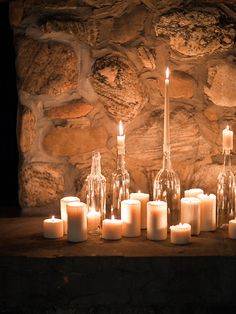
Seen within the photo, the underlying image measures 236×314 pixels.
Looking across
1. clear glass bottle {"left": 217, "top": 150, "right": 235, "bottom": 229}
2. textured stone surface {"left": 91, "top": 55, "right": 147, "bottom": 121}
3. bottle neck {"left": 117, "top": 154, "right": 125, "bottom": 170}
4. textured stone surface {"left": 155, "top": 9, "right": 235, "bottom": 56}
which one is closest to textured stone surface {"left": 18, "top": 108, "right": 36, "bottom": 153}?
textured stone surface {"left": 91, "top": 55, "right": 147, "bottom": 121}

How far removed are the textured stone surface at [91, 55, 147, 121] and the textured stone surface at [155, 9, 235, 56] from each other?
205mm

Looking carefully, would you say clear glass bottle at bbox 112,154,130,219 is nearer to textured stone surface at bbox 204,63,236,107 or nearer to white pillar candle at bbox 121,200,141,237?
white pillar candle at bbox 121,200,141,237

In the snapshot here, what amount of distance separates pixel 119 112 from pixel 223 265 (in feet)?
2.48

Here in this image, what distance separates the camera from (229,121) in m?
2.53

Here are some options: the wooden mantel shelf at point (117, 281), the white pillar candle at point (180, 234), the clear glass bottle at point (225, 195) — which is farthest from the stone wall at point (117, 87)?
the wooden mantel shelf at point (117, 281)

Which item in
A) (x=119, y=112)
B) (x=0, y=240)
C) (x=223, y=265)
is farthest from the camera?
(x=119, y=112)

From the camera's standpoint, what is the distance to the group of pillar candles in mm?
2209

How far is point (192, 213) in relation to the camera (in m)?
2.27

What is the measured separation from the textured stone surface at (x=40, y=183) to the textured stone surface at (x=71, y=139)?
70mm

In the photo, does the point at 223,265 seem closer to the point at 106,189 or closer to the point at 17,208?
the point at 106,189

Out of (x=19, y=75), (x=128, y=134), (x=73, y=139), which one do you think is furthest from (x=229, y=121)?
(x=19, y=75)

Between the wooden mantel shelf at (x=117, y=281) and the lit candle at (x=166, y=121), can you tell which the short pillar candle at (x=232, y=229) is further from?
the lit candle at (x=166, y=121)

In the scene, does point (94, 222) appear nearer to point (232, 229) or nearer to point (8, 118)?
point (232, 229)

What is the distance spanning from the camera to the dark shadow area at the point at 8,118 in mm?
2967
